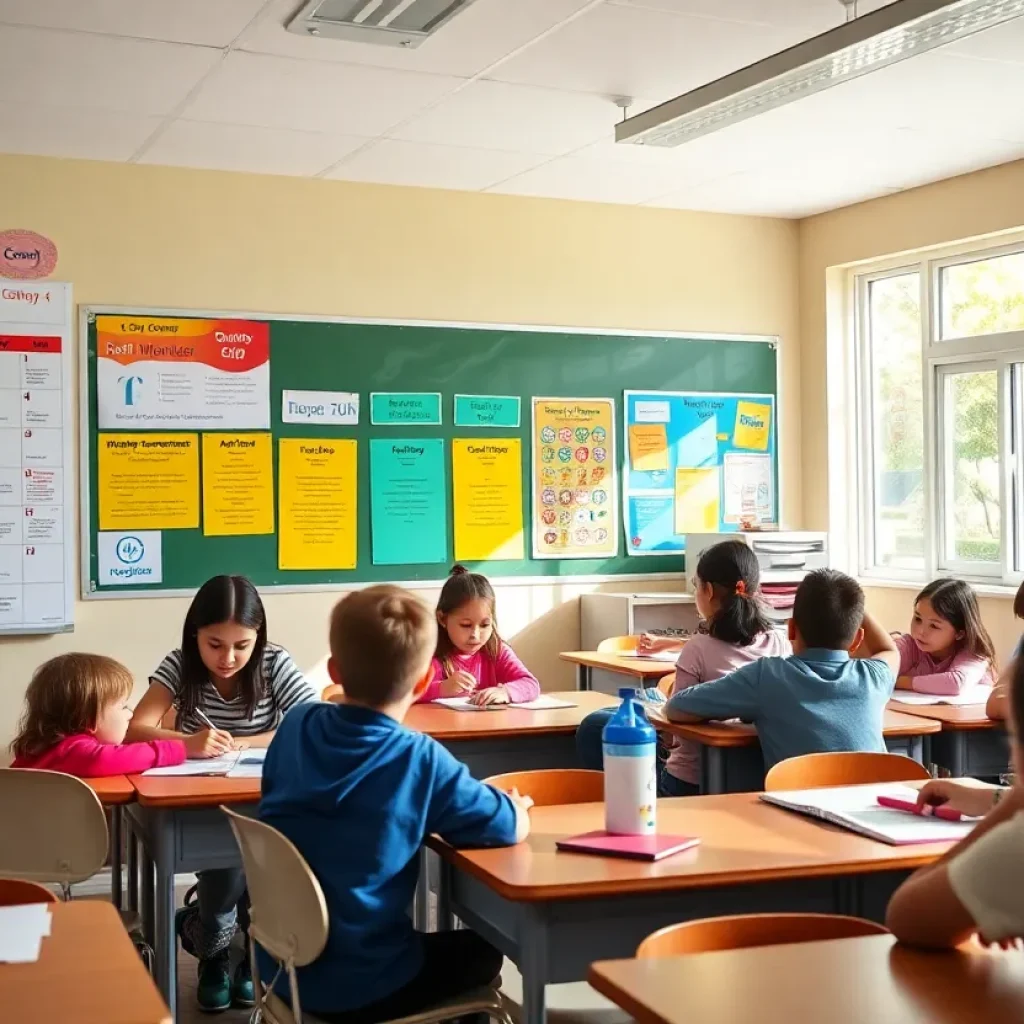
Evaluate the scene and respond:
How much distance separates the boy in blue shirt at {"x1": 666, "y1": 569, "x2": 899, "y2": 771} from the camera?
11.6 ft

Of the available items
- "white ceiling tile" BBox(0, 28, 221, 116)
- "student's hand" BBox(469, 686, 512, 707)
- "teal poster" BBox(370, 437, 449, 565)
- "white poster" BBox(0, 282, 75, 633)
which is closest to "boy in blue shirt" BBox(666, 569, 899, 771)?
"student's hand" BBox(469, 686, 512, 707)

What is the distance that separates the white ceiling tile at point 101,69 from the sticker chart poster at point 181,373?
104cm

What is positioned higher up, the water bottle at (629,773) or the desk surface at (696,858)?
the water bottle at (629,773)

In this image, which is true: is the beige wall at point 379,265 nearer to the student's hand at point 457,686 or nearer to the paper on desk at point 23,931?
the student's hand at point 457,686

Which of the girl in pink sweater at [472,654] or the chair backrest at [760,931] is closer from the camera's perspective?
the chair backrest at [760,931]

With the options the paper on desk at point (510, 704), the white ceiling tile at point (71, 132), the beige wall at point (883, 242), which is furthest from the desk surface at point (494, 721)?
the beige wall at point (883, 242)

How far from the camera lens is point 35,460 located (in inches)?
210

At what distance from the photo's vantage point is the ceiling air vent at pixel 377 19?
375 cm

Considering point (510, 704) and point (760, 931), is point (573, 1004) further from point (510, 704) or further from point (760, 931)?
point (760, 931)

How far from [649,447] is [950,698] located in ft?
7.86

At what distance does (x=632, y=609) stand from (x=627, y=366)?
3.83ft

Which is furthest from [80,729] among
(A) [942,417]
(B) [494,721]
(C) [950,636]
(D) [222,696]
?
(A) [942,417]

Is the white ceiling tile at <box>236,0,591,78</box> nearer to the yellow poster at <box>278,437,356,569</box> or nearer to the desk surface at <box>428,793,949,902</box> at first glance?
the yellow poster at <box>278,437,356,569</box>

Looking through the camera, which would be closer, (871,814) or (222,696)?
(871,814)
